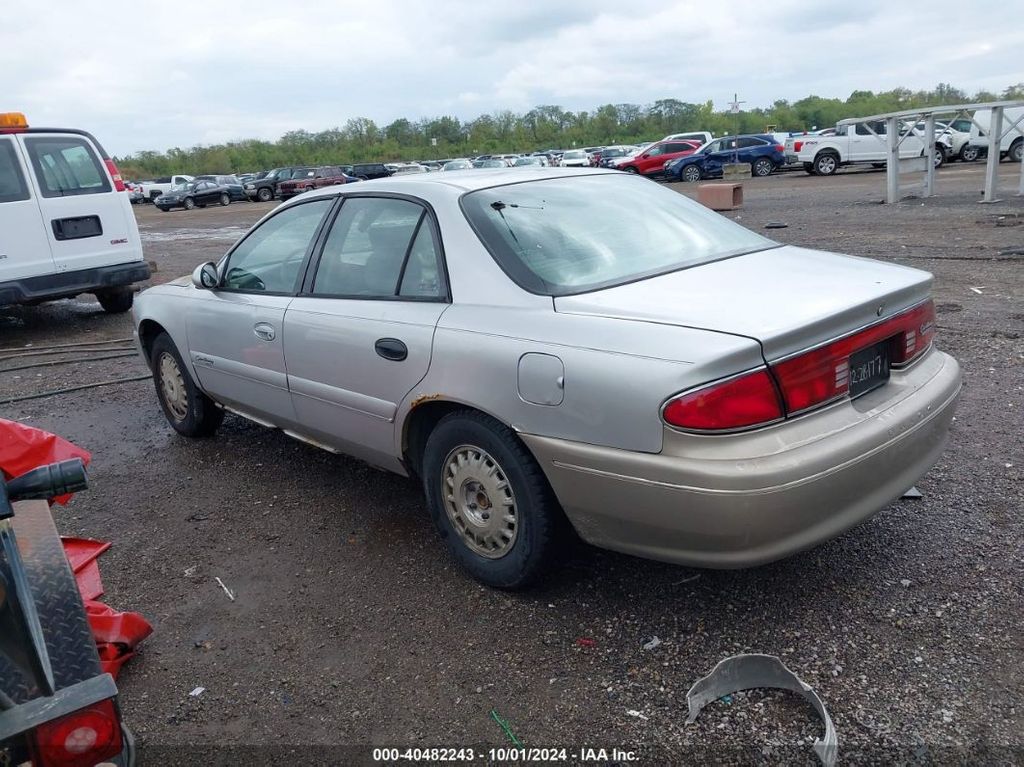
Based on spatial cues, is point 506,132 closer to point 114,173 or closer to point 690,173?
point 690,173

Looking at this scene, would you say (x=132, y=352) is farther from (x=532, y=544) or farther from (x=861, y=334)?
(x=861, y=334)

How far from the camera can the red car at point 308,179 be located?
39.2m

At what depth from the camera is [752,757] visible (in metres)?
2.46

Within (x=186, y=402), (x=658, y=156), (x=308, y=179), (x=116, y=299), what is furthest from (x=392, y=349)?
(x=308, y=179)

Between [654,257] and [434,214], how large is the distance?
94cm

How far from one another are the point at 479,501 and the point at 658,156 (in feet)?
107

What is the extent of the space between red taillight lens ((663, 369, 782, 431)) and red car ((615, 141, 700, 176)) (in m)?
32.2

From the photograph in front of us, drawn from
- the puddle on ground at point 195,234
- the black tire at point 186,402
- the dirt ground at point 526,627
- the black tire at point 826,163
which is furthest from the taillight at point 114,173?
the black tire at point 826,163

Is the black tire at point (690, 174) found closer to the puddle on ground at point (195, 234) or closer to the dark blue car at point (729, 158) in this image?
the dark blue car at point (729, 158)

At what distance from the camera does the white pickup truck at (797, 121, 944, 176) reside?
28.2 metres

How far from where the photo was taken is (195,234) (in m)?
23.5

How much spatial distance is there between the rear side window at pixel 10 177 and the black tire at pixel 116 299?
6.26 feet

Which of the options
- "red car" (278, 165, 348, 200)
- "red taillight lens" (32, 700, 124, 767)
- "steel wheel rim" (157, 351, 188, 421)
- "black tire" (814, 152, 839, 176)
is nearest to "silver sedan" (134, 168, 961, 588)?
"steel wheel rim" (157, 351, 188, 421)

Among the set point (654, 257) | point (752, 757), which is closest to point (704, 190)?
point (654, 257)
